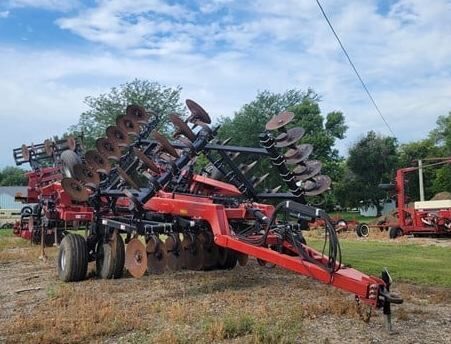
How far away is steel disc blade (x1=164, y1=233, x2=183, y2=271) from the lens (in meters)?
10.0

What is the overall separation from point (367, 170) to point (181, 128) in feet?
148

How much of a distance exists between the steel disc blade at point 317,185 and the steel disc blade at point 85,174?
3.70m

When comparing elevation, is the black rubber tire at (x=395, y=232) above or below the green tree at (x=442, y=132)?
below

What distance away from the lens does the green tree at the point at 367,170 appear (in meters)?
51.3

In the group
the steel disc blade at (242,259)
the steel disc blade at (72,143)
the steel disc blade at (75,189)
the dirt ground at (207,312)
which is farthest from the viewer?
the steel disc blade at (72,143)

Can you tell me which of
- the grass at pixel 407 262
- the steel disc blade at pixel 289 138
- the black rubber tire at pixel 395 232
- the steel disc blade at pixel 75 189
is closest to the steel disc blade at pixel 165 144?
the steel disc blade at pixel 289 138

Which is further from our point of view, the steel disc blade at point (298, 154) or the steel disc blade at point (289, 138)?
the steel disc blade at point (298, 154)

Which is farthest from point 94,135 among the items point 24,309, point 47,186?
point 24,309

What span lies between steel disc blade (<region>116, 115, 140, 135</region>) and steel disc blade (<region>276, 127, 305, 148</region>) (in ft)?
9.88

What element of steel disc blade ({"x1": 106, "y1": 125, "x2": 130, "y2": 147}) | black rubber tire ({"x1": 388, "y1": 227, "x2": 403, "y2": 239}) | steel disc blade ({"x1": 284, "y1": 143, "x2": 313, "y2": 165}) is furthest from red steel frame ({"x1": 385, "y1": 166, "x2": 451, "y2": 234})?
steel disc blade ({"x1": 106, "y1": 125, "x2": 130, "y2": 147})

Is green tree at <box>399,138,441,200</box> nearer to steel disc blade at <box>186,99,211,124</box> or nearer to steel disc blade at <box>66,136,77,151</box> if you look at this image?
steel disc blade at <box>66,136,77,151</box>

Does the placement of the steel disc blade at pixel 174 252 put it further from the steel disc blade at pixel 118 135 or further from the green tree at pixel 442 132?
the green tree at pixel 442 132

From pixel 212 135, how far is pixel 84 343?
4239 mm

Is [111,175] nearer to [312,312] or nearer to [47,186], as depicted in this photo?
[312,312]
